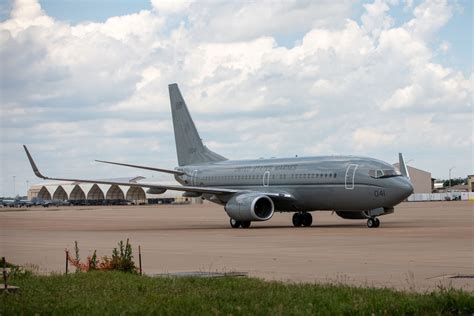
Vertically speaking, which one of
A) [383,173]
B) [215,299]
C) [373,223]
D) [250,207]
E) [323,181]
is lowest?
[215,299]

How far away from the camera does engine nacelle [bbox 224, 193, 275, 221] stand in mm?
39312

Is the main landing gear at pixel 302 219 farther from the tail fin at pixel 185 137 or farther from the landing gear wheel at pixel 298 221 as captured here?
the tail fin at pixel 185 137

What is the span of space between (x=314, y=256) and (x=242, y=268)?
3600mm

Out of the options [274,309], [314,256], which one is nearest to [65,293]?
[274,309]

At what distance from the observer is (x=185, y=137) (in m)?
51.1

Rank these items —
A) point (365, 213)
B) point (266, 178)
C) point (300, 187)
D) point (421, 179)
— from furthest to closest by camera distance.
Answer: point (421, 179) → point (266, 178) → point (300, 187) → point (365, 213)

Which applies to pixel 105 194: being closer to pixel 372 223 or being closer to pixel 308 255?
pixel 372 223

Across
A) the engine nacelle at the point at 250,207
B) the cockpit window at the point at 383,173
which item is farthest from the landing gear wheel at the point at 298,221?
the cockpit window at the point at 383,173

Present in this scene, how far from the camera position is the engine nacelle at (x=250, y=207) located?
129 ft

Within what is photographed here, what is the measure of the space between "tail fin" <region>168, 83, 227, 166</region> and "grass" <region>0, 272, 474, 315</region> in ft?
115

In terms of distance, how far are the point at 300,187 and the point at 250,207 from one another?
2973mm

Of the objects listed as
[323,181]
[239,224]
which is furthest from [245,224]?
[323,181]

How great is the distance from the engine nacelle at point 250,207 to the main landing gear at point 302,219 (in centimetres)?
214

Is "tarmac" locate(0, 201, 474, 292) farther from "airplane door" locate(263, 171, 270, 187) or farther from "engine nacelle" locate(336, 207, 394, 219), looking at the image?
"airplane door" locate(263, 171, 270, 187)
